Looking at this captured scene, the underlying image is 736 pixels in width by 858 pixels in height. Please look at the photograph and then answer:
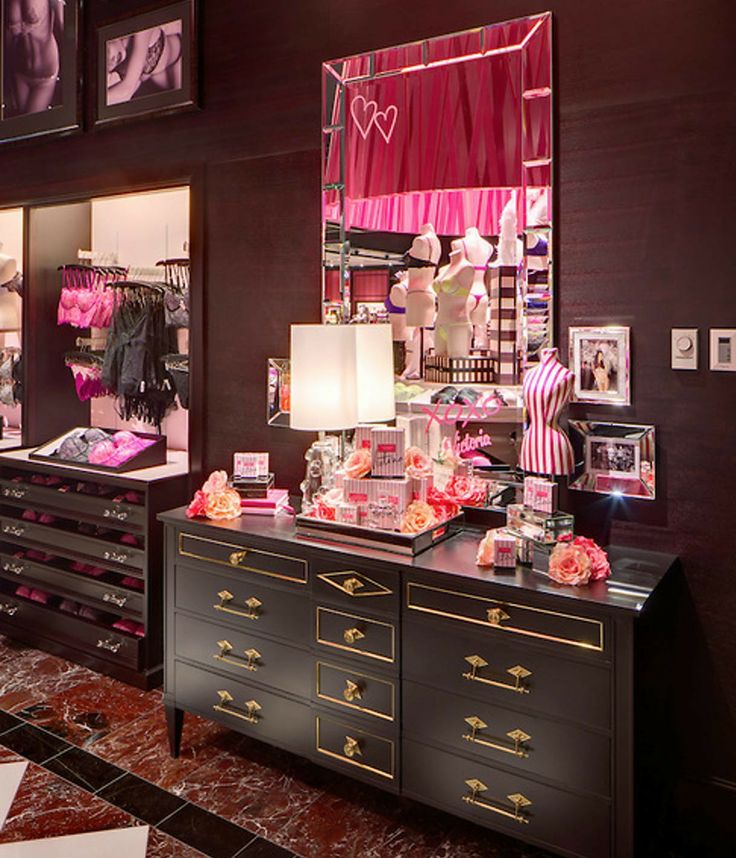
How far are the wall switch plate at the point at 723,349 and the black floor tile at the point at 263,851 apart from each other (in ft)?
6.10

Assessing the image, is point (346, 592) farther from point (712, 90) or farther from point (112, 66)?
point (112, 66)

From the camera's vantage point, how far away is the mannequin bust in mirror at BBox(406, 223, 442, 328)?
263 centimetres

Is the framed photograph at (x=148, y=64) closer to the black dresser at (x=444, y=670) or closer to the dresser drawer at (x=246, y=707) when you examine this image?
the black dresser at (x=444, y=670)

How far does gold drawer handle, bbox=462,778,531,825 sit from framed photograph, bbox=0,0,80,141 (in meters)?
3.24

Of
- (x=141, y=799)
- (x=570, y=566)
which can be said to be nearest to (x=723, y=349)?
(x=570, y=566)

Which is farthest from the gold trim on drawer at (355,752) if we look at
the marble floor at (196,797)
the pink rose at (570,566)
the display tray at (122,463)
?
the display tray at (122,463)

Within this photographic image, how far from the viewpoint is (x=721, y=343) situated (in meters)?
2.15

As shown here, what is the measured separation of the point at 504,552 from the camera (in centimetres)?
209

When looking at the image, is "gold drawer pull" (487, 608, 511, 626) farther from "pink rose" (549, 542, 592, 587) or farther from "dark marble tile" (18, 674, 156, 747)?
"dark marble tile" (18, 674, 156, 747)

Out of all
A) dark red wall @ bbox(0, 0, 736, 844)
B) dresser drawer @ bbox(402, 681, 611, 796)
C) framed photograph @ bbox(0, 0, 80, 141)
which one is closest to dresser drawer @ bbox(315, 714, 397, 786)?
dresser drawer @ bbox(402, 681, 611, 796)

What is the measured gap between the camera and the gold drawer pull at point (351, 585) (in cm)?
225

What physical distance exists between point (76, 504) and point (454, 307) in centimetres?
194

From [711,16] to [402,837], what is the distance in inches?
99.3

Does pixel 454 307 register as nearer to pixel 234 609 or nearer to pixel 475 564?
pixel 475 564
